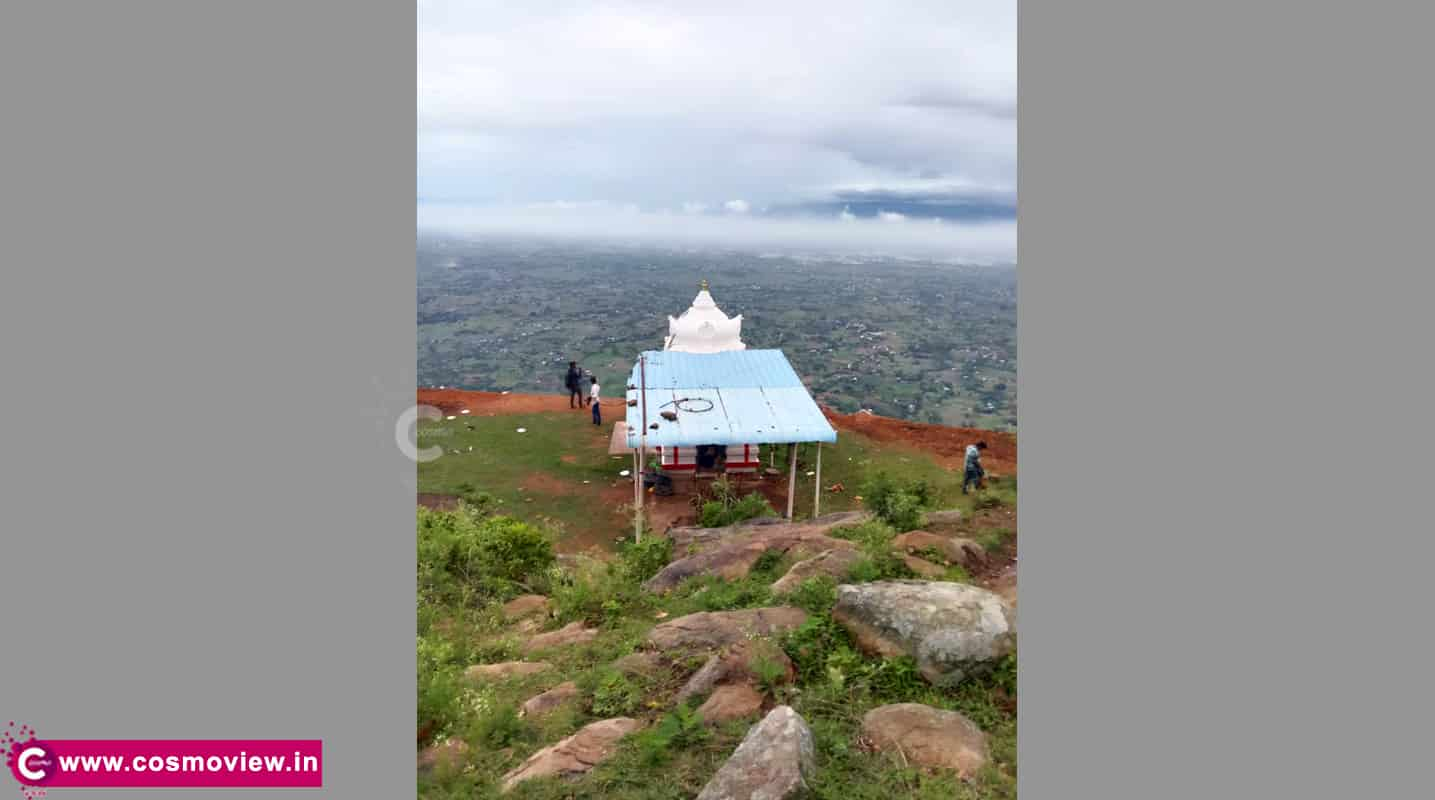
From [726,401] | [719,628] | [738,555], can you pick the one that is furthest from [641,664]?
[726,401]

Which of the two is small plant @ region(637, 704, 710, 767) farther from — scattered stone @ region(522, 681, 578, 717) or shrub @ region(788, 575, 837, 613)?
shrub @ region(788, 575, 837, 613)

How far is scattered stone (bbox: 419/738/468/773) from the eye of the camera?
4320 mm

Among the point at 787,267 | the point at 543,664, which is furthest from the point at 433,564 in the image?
the point at 787,267

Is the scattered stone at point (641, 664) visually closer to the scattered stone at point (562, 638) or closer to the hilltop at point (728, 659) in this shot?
the hilltop at point (728, 659)

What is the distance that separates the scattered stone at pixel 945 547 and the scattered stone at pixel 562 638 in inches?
124

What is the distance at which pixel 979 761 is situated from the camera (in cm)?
405

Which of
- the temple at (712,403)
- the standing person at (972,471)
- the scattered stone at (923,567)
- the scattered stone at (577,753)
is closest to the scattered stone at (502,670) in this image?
the scattered stone at (577,753)

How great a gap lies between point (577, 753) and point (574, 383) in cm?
1401

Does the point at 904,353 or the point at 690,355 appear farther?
the point at 690,355

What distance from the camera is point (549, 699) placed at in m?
5.20

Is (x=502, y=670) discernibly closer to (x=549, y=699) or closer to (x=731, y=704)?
(x=549, y=699)
